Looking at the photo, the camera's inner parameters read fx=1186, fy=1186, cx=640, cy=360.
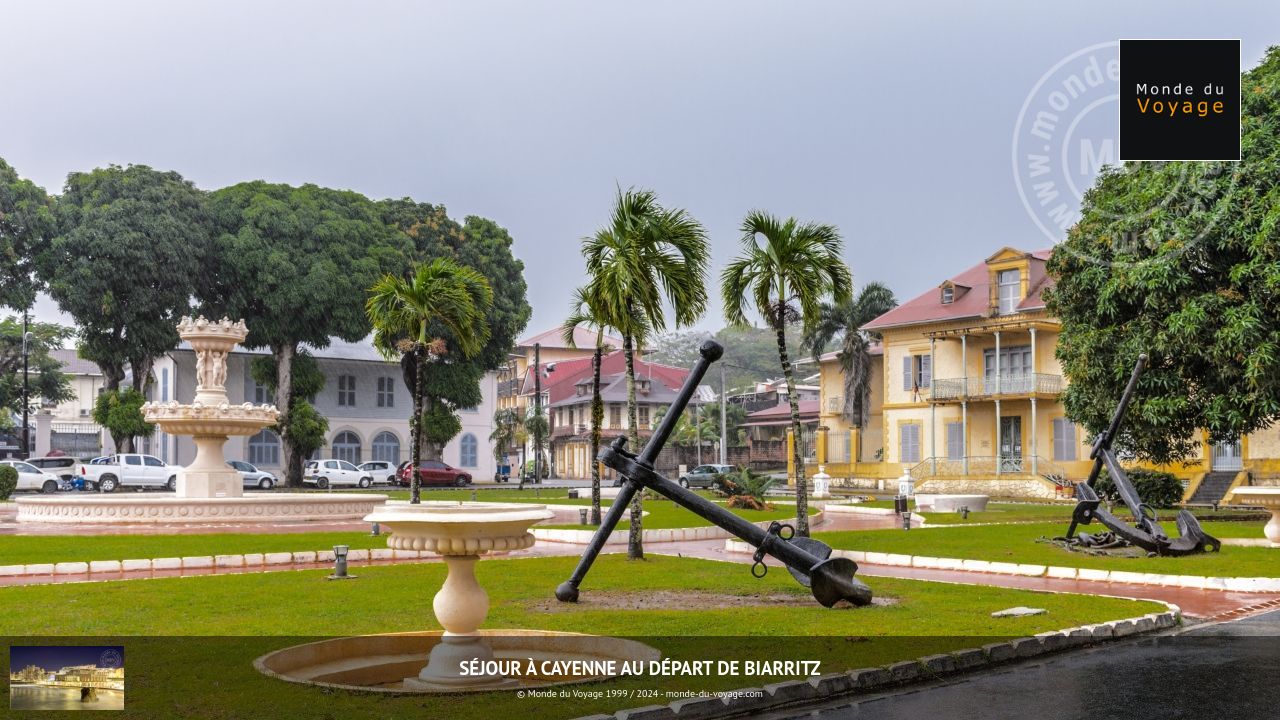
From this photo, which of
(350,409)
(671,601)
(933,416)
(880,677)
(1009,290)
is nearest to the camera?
(880,677)

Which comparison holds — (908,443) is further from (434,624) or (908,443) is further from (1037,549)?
(434,624)

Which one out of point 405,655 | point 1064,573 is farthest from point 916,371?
point 405,655

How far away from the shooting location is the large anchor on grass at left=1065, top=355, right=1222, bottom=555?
→ 60.6 ft

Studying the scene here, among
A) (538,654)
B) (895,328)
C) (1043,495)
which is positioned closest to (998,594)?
(538,654)

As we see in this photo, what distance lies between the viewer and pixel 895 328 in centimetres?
5553

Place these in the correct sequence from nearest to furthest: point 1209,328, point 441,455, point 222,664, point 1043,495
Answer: point 222,664 → point 1209,328 → point 1043,495 → point 441,455

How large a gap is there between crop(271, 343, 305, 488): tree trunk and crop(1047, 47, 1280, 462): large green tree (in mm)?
36214

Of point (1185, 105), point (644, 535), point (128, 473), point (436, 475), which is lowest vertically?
point (436, 475)

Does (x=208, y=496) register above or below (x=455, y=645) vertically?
below

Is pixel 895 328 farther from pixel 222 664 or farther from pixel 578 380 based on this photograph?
pixel 222 664

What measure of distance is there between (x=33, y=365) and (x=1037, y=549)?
215ft

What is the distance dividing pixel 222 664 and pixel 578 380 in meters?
79.1

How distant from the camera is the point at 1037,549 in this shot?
67.5 feet

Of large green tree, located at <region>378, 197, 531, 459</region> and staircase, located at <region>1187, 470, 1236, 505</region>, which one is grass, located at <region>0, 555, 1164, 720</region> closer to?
staircase, located at <region>1187, 470, 1236, 505</region>
